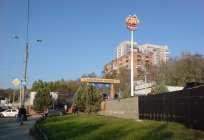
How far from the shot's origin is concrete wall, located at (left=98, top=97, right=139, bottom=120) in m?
29.1

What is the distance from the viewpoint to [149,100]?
2425cm

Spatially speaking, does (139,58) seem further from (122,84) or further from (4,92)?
(4,92)

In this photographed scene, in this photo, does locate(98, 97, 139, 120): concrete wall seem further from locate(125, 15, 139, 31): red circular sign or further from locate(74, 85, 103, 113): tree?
locate(74, 85, 103, 113): tree

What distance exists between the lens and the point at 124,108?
111ft

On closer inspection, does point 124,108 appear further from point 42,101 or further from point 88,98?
point 42,101

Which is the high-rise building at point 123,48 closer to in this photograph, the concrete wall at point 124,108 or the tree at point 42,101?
A: the tree at point 42,101

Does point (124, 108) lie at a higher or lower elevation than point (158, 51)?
lower

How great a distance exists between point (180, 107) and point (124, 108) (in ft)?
51.9

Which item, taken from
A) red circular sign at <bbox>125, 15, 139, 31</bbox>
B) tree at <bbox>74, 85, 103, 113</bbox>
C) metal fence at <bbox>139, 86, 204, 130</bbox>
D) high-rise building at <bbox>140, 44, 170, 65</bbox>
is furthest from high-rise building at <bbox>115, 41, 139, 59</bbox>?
metal fence at <bbox>139, 86, 204, 130</bbox>

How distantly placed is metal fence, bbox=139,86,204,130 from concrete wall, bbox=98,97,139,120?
4253 mm

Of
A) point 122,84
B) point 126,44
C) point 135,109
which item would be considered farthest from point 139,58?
point 135,109

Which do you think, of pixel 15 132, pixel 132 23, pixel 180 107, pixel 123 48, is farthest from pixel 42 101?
pixel 123 48

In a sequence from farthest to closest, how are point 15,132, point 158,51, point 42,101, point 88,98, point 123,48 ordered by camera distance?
point 123,48 < point 158,51 < point 42,101 < point 88,98 < point 15,132

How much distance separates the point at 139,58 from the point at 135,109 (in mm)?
101933
